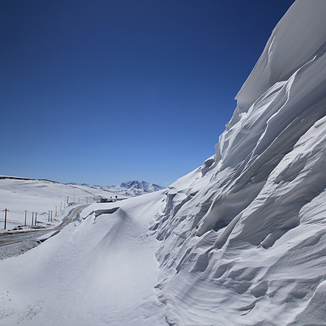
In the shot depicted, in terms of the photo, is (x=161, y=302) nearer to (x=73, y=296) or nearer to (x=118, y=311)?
(x=118, y=311)

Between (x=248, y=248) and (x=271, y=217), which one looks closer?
(x=271, y=217)

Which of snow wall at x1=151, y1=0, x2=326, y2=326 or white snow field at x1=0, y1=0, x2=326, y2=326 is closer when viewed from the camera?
snow wall at x1=151, y1=0, x2=326, y2=326

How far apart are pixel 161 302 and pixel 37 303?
7.32 meters

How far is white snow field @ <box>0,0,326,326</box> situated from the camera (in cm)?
413

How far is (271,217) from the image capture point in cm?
517

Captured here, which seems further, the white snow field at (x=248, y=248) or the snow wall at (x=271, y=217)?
the white snow field at (x=248, y=248)

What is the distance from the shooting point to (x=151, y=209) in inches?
762

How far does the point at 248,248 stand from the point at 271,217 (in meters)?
1.05

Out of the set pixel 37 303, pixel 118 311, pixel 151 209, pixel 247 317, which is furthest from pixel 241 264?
pixel 151 209

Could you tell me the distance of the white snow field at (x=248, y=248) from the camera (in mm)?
4129

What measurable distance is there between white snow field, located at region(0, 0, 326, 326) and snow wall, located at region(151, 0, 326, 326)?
0.03 metres

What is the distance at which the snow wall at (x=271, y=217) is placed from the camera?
12.9 ft

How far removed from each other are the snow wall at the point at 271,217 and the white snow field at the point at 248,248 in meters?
0.03

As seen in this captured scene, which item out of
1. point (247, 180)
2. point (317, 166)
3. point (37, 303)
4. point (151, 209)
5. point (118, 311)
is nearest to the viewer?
point (317, 166)
